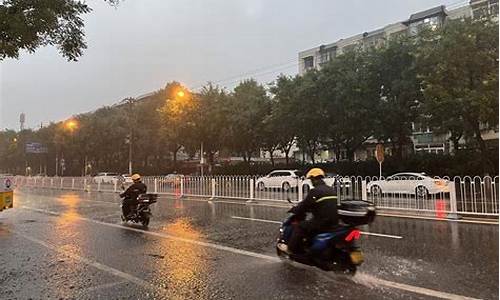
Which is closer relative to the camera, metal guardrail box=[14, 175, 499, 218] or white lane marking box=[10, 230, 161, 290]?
white lane marking box=[10, 230, 161, 290]

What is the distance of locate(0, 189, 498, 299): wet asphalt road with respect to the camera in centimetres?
560

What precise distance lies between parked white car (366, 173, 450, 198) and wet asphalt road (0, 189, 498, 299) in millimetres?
2807

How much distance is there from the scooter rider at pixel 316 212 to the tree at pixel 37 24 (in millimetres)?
5812

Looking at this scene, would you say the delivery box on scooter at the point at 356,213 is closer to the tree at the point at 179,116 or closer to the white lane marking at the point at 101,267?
the white lane marking at the point at 101,267

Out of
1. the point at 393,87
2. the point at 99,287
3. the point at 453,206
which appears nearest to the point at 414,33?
the point at 393,87

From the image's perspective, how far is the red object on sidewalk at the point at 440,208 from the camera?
1288 centimetres

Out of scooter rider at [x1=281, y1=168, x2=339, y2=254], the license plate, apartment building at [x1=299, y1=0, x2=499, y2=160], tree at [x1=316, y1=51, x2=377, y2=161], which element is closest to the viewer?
the license plate

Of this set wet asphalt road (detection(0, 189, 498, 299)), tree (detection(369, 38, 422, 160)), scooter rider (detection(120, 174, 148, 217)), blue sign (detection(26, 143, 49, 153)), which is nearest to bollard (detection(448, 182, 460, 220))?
wet asphalt road (detection(0, 189, 498, 299))

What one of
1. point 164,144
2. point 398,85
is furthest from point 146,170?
point 398,85

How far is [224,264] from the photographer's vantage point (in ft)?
23.6

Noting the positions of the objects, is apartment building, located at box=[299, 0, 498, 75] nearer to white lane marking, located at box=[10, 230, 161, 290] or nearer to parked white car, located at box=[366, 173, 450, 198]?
parked white car, located at box=[366, 173, 450, 198]

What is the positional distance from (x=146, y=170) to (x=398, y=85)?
3484 centimetres

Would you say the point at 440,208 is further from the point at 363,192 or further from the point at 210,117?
the point at 210,117

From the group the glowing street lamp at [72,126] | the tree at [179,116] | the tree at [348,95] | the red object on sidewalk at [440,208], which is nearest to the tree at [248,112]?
the tree at [179,116]
